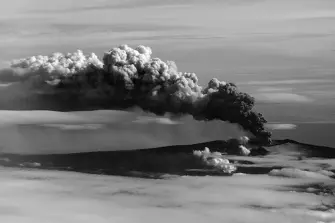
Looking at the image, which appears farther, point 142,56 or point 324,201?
point 142,56

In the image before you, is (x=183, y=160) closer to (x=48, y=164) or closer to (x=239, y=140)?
(x=239, y=140)

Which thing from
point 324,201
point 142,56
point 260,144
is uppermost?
point 142,56

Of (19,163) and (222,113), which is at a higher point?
(222,113)

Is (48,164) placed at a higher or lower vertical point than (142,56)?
lower

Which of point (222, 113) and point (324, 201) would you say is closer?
point (324, 201)

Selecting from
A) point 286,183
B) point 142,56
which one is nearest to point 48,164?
point 142,56

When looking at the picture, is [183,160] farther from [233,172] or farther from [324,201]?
[324,201]

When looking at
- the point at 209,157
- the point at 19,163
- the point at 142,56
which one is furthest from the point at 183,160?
the point at 19,163

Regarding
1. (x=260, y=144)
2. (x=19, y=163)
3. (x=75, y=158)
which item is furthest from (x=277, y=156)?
(x=19, y=163)

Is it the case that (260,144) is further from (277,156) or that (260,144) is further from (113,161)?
(113,161)
